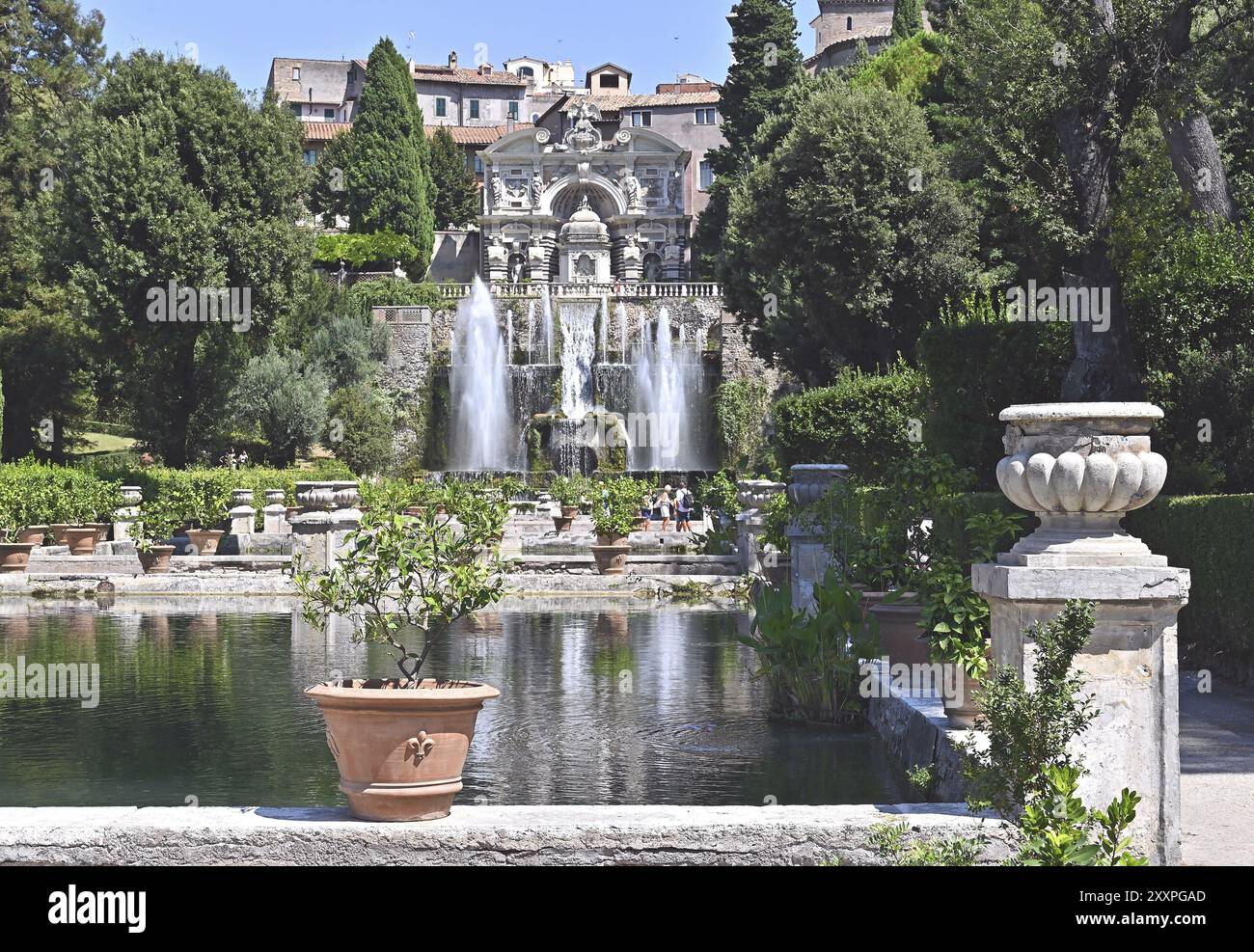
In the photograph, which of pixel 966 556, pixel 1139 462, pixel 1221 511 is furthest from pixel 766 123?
pixel 1139 462

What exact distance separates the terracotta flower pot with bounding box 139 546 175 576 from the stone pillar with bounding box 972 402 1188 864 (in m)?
19.1

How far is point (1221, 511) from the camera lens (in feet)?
41.5

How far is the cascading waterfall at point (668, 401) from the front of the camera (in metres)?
57.5

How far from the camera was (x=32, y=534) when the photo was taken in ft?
88.3

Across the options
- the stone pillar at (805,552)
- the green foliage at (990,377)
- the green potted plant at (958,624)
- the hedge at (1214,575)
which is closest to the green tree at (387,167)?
the green foliage at (990,377)

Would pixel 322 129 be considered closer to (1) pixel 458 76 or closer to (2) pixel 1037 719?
(1) pixel 458 76

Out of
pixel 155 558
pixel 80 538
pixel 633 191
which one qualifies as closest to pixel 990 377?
pixel 155 558

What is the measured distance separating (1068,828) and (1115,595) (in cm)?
99

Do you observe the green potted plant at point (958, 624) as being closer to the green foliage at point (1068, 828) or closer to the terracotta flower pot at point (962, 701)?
the terracotta flower pot at point (962, 701)

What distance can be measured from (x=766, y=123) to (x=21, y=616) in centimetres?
3573

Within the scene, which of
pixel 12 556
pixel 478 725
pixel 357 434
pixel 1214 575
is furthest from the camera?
pixel 357 434

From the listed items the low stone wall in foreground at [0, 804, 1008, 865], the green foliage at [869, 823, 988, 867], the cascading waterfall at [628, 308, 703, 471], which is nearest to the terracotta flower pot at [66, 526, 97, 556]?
the low stone wall in foreground at [0, 804, 1008, 865]

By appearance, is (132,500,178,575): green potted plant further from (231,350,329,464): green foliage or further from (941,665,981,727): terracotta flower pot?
(231,350,329,464): green foliage
